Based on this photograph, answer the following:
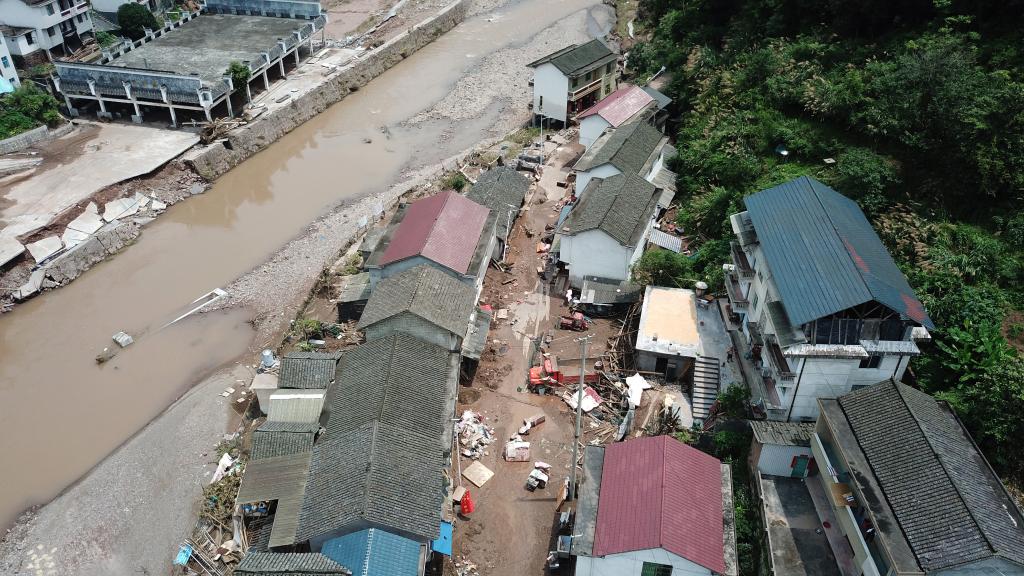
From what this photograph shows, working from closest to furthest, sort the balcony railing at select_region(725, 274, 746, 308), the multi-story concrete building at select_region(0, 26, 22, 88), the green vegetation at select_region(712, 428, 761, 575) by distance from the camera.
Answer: the green vegetation at select_region(712, 428, 761, 575), the balcony railing at select_region(725, 274, 746, 308), the multi-story concrete building at select_region(0, 26, 22, 88)

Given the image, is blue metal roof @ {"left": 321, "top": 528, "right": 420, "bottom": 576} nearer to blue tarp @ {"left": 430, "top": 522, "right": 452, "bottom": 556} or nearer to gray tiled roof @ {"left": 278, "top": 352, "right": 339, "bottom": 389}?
blue tarp @ {"left": 430, "top": 522, "right": 452, "bottom": 556}

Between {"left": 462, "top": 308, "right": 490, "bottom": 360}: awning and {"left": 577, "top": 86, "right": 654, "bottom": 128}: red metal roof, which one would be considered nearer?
{"left": 462, "top": 308, "right": 490, "bottom": 360}: awning

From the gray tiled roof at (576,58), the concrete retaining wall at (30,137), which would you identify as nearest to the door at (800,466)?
the gray tiled roof at (576,58)

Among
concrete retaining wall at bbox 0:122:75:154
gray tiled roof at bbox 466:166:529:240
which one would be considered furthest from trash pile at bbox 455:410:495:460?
concrete retaining wall at bbox 0:122:75:154

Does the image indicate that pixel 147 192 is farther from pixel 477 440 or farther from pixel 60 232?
pixel 477 440

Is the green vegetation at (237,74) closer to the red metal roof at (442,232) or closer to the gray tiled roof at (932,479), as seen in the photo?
the red metal roof at (442,232)

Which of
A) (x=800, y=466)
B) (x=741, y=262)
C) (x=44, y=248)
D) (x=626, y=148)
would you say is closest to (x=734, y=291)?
(x=741, y=262)
